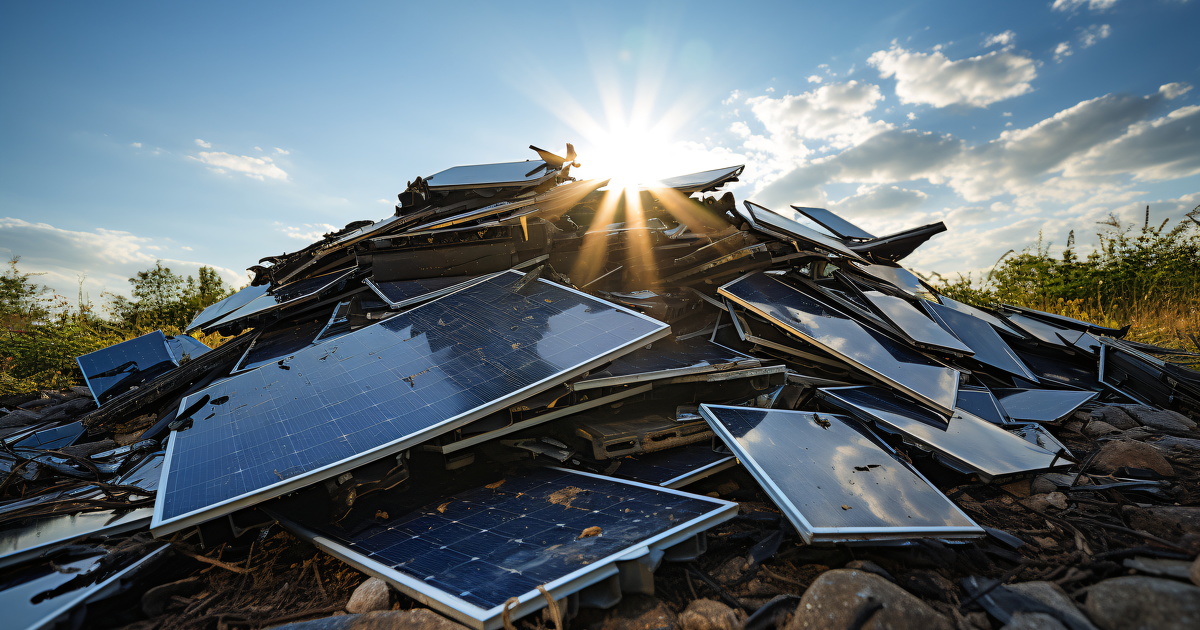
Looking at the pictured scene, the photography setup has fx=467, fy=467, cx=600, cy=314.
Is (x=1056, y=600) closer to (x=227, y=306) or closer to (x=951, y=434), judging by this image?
(x=951, y=434)

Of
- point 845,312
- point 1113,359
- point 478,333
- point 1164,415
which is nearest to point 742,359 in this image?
point 845,312

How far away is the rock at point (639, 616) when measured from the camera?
95.9 inches

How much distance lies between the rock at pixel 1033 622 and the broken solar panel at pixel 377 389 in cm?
256

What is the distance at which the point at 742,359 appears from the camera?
4488 mm

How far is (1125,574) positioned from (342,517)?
4.72 meters

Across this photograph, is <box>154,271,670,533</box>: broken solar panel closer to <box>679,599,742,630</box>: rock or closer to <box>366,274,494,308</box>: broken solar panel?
<box>366,274,494,308</box>: broken solar panel

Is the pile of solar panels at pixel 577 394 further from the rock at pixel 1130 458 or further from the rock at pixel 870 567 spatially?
the rock at pixel 1130 458

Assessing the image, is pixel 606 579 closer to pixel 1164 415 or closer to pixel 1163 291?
pixel 1164 415

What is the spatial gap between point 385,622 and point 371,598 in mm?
347

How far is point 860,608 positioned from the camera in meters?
2.20

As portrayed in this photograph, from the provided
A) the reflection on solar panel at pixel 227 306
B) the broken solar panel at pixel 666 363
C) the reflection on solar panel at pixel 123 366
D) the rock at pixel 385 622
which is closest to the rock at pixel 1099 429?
the broken solar panel at pixel 666 363

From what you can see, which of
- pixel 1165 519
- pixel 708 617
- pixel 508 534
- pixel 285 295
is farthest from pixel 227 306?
pixel 1165 519

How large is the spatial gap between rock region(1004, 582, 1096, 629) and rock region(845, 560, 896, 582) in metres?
0.59

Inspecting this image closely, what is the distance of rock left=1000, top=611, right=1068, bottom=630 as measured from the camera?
2.11m
